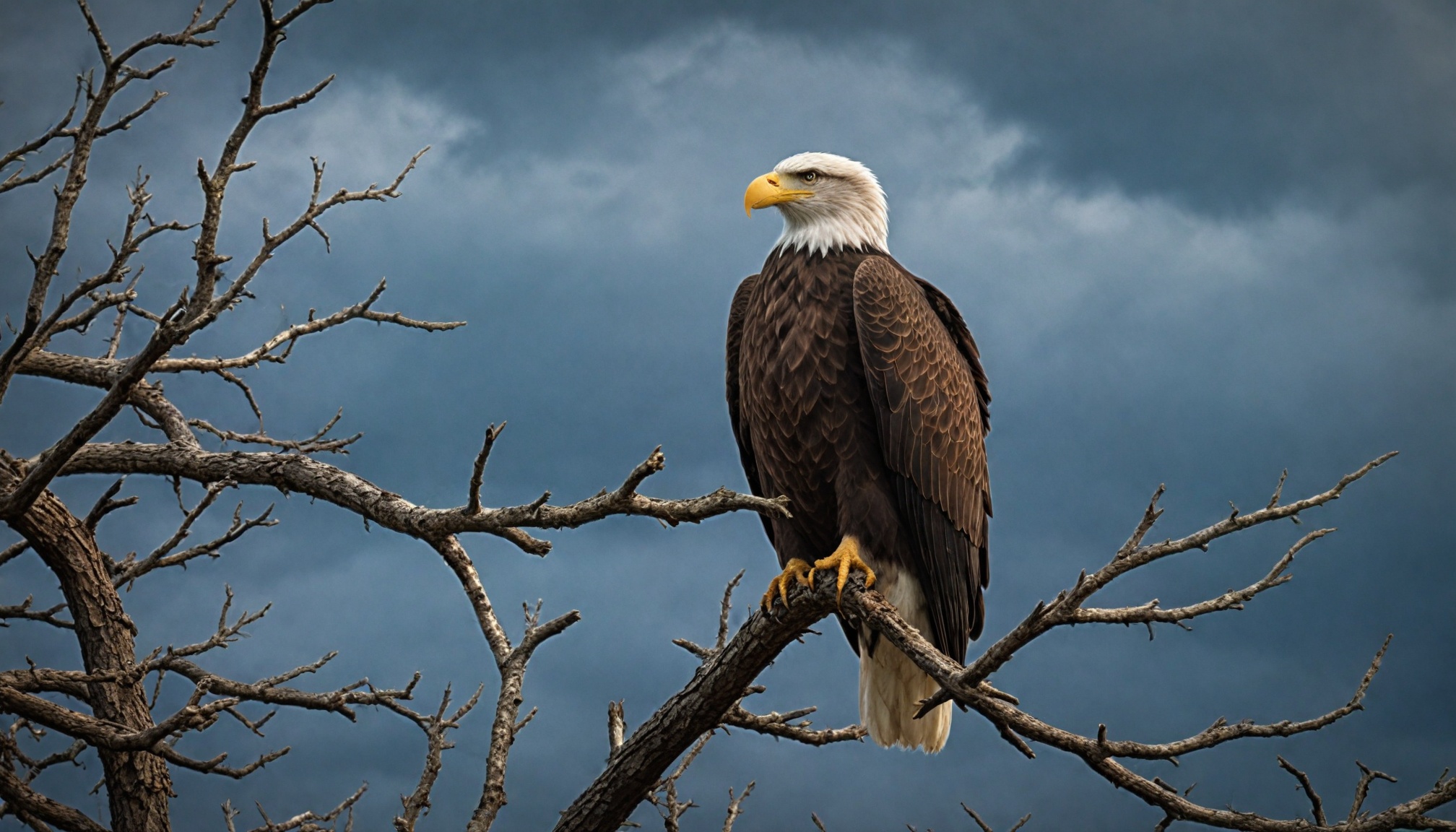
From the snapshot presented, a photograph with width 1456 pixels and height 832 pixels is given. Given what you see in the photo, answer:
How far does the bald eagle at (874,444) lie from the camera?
478 cm

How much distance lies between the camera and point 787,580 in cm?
478

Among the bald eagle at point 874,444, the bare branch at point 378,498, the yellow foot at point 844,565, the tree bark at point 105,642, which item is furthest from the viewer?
the tree bark at point 105,642

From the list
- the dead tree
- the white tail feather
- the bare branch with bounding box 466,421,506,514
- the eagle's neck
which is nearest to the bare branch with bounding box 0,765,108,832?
the dead tree

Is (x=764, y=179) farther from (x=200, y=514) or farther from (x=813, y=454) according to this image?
(x=200, y=514)

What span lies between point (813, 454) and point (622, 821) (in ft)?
5.64

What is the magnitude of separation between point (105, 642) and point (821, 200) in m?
4.01

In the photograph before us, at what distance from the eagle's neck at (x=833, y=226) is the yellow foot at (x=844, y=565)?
5.04ft

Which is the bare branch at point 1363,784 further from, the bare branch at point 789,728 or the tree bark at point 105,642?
the tree bark at point 105,642

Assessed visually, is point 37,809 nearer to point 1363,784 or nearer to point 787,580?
point 787,580

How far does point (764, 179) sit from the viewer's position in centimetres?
575

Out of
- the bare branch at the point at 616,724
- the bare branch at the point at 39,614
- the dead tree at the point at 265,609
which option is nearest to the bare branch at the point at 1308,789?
the dead tree at the point at 265,609

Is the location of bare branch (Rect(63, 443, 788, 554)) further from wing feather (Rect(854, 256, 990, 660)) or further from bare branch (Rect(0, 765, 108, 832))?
bare branch (Rect(0, 765, 108, 832))

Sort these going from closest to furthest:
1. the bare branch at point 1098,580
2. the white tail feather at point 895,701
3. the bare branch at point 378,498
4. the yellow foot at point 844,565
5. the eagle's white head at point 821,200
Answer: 1. the bare branch at point 1098,580
2. the bare branch at point 378,498
3. the yellow foot at point 844,565
4. the white tail feather at point 895,701
5. the eagle's white head at point 821,200

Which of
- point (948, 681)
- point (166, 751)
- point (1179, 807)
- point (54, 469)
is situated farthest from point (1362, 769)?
point (54, 469)
